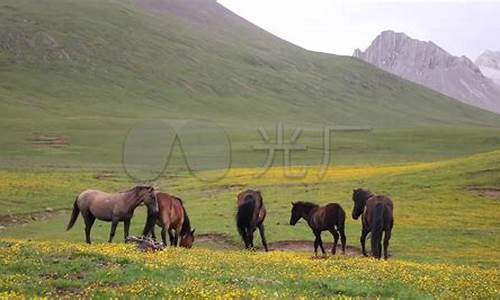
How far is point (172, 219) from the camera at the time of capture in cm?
2372

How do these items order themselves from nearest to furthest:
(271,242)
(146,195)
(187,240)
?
1. (146,195)
2. (187,240)
3. (271,242)

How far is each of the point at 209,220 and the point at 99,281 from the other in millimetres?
23648

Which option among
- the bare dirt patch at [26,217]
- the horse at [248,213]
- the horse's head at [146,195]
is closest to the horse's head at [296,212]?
the horse at [248,213]

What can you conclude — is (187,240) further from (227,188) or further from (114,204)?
(227,188)

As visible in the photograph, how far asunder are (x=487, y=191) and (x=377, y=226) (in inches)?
1067

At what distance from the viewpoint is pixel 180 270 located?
49.4 ft

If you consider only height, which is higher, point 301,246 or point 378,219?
point 378,219

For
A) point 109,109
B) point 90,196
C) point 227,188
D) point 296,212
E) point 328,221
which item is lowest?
point 227,188

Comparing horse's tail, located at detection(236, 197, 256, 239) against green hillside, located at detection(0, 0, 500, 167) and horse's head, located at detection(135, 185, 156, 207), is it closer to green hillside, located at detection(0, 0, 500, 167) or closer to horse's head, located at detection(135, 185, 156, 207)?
horse's head, located at detection(135, 185, 156, 207)

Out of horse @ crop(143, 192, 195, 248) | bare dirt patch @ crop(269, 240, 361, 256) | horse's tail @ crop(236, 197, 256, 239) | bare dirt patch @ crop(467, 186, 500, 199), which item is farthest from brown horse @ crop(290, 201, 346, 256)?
bare dirt patch @ crop(467, 186, 500, 199)

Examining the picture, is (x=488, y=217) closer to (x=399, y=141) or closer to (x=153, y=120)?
(x=399, y=141)

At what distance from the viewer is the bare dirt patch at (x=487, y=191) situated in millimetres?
44500

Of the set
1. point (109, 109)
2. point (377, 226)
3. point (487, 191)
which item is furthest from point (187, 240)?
point (109, 109)

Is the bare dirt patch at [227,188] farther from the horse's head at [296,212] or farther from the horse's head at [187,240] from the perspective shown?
the horse's head at [187,240]
